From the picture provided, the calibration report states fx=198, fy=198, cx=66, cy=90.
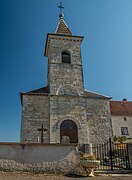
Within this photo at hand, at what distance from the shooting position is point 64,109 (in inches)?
738

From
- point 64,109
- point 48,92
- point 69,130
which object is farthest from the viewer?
point 48,92

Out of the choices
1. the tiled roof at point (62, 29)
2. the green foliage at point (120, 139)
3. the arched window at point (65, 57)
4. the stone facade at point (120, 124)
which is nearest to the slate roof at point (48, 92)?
the arched window at point (65, 57)

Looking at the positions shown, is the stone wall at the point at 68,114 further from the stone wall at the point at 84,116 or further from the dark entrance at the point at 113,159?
the dark entrance at the point at 113,159

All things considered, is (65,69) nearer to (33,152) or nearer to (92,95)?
(92,95)

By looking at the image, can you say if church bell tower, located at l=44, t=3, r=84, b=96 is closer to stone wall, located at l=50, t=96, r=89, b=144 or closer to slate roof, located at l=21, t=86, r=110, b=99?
slate roof, located at l=21, t=86, r=110, b=99

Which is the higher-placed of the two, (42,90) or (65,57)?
(65,57)

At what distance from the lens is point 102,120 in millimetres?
19266

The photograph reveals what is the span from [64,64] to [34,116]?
6445 mm

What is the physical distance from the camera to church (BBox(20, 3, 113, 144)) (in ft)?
58.2

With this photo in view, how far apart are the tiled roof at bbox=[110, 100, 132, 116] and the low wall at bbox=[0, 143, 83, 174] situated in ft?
70.3

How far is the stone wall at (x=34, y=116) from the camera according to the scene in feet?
56.7

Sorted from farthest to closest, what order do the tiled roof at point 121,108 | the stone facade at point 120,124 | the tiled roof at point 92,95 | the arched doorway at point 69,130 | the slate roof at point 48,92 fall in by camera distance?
1. the tiled roof at point 121,108
2. the stone facade at point 120,124
3. the tiled roof at point 92,95
4. the slate roof at point 48,92
5. the arched doorway at point 69,130

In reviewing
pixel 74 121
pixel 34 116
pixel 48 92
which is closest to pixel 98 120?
pixel 74 121

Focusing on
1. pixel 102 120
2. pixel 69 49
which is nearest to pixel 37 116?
pixel 102 120
